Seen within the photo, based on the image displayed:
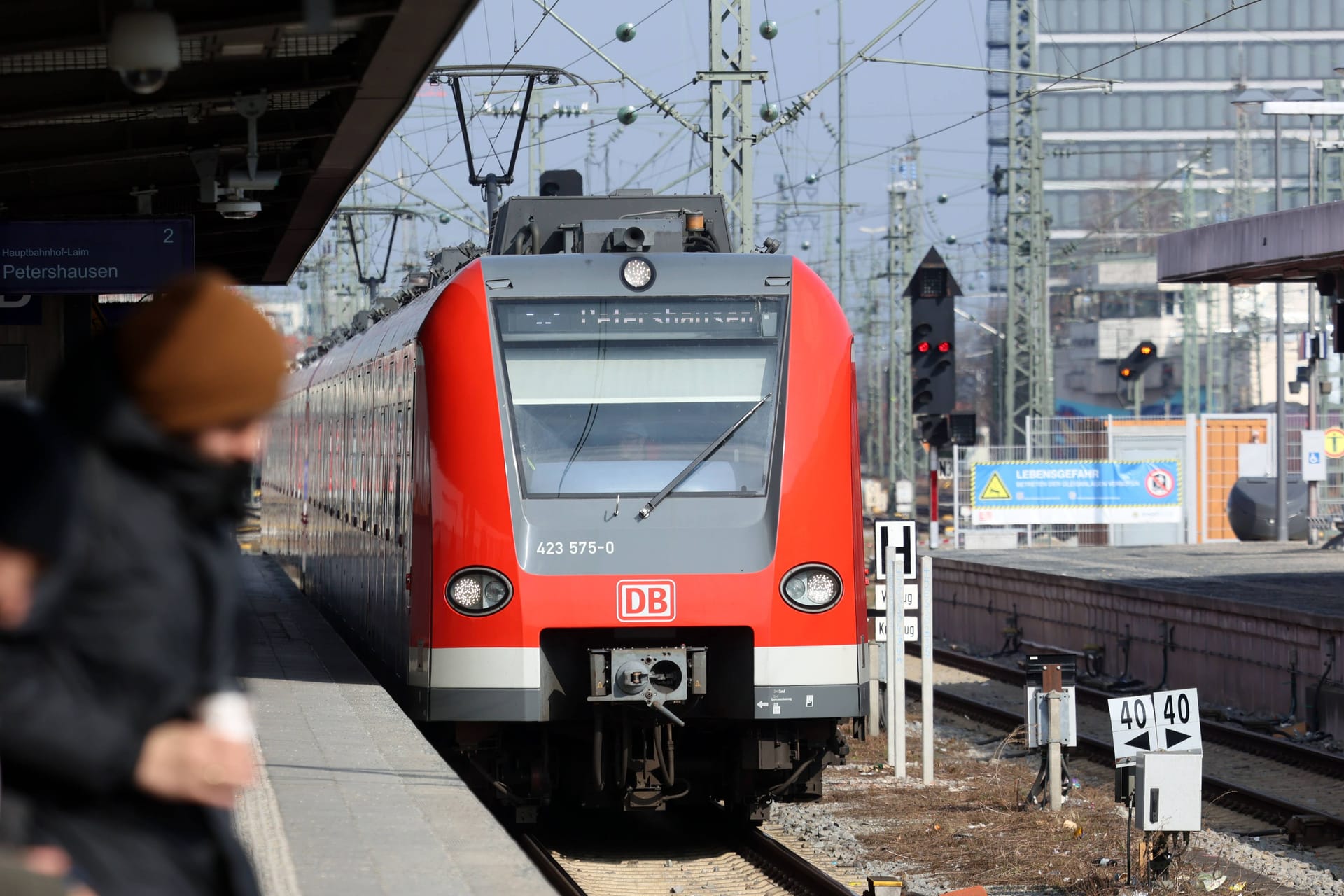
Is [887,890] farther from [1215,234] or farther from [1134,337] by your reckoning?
[1134,337]

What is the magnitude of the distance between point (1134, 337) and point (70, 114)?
72481 millimetres

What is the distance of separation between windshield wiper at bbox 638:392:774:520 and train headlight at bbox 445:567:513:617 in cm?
77

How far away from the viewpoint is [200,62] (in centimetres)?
890

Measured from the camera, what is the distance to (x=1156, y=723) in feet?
32.8

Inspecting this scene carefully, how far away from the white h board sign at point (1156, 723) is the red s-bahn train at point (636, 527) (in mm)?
1589

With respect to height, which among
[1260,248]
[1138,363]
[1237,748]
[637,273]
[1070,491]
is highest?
[1260,248]

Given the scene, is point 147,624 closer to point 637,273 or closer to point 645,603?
point 645,603

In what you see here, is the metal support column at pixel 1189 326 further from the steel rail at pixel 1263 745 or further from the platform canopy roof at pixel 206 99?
the platform canopy roof at pixel 206 99

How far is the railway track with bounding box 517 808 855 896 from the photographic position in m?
9.38

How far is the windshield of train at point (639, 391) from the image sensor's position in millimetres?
9398

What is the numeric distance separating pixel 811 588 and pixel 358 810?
9.37 ft

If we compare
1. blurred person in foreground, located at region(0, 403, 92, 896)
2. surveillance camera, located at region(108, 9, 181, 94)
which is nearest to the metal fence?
surveillance camera, located at region(108, 9, 181, 94)

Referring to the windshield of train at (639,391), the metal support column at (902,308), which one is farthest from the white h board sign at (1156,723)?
the metal support column at (902,308)

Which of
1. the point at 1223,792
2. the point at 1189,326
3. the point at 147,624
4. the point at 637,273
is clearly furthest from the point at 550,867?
the point at 1189,326
